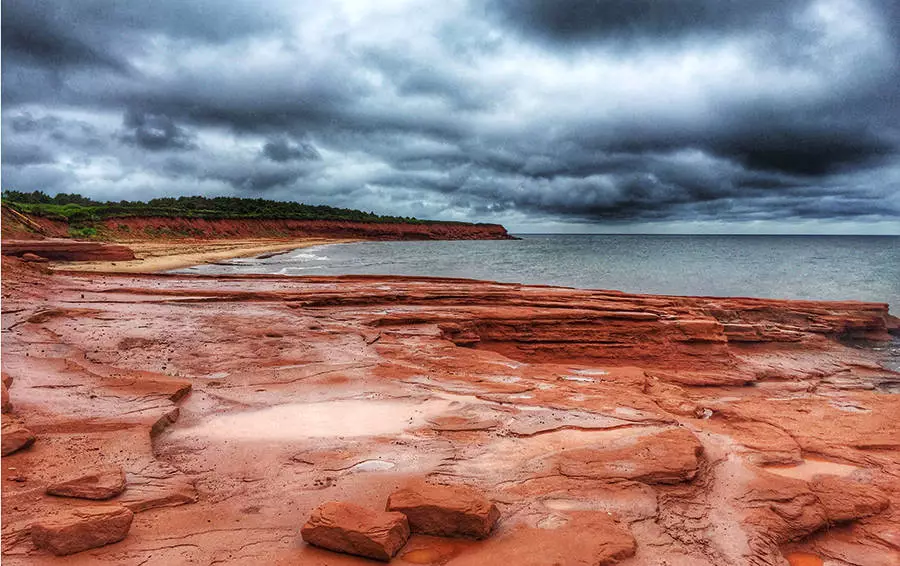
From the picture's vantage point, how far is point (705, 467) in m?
6.27

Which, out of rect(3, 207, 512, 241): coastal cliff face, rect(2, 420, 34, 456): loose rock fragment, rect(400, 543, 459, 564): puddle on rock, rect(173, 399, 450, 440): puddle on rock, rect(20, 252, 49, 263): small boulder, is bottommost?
rect(400, 543, 459, 564): puddle on rock

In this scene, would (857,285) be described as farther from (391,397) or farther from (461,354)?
(391,397)

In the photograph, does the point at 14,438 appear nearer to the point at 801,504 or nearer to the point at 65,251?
the point at 801,504

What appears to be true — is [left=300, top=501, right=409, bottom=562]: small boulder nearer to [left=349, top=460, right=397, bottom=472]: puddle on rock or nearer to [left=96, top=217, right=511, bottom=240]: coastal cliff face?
[left=349, top=460, right=397, bottom=472]: puddle on rock

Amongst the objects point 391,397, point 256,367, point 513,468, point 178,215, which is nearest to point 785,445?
point 513,468

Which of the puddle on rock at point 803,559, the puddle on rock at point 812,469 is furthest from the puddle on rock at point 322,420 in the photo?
the puddle on rock at point 812,469

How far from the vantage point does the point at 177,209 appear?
7800 centimetres

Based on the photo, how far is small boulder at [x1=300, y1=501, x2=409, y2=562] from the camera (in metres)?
4.10

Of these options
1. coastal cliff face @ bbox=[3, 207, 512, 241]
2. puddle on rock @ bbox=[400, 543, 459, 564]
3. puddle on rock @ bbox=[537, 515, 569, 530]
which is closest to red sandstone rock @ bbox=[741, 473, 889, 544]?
puddle on rock @ bbox=[537, 515, 569, 530]

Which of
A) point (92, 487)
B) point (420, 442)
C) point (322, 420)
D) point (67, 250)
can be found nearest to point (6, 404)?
point (92, 487)

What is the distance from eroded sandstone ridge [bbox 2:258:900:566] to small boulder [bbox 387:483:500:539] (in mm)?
99

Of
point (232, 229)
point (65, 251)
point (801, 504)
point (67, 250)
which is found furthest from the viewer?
point (232, 229)

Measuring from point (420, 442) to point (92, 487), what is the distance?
10.6ft

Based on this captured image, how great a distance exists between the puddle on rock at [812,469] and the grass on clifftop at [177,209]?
47676mm
